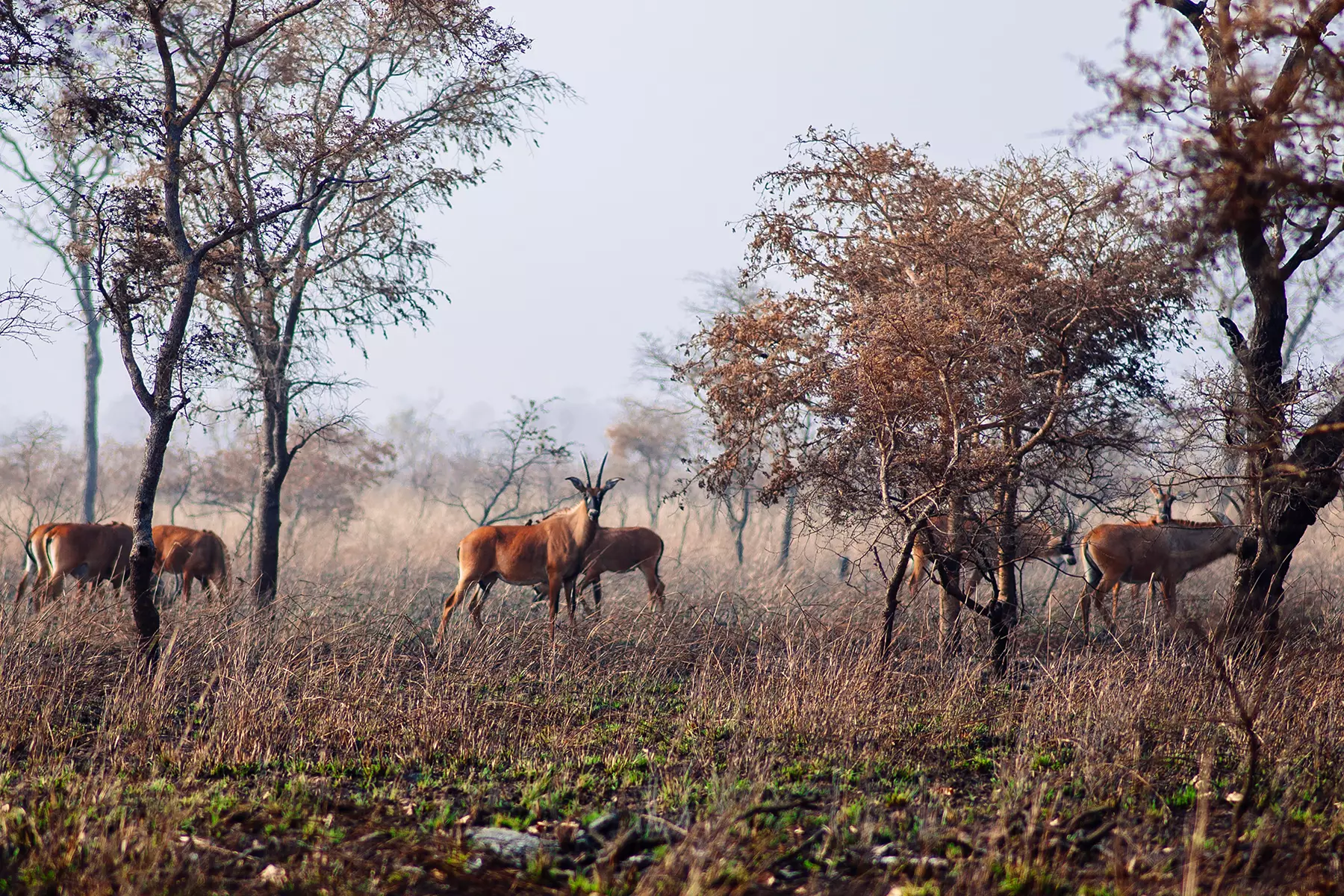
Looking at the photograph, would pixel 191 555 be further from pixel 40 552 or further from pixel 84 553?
pixel 40 552

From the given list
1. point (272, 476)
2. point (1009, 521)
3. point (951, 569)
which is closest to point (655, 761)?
point (951, 569)

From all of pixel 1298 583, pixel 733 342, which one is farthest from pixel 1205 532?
pixel 733 342

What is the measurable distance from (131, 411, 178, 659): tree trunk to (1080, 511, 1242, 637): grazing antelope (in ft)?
35.9

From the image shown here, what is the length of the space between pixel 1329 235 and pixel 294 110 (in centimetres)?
1156

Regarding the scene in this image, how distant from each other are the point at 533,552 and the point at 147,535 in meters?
5.22

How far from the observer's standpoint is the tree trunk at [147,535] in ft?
28.0

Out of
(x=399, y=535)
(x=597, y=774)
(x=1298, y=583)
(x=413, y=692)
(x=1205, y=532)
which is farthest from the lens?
(x=399, y=535)

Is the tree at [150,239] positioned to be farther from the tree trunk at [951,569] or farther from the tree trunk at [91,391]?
the tree trunk at [91,391]

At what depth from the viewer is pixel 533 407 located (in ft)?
70.8

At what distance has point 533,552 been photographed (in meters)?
13.1

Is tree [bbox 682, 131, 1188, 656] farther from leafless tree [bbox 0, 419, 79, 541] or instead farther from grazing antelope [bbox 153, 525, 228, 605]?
leafless tree [bbox 0, 419, 79, 541]

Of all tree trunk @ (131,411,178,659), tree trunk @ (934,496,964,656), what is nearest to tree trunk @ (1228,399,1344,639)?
tree trunk @ (934,496,964,656)

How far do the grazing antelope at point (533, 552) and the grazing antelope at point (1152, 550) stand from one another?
6595 millimetres

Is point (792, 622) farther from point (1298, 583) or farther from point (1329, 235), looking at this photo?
→ point (1298, 583)
